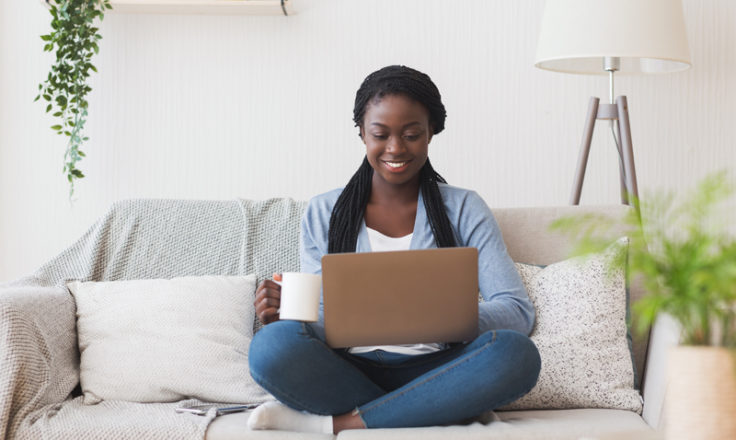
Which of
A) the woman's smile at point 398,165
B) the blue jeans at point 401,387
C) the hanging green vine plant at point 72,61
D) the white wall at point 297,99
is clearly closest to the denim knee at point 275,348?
the blue jeans at point 401,387

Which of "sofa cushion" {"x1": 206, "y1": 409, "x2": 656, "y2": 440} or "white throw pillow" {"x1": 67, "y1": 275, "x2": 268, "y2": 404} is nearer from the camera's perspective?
"sofa cushion" {"x1": 206, "y1": 409, "x2": 656, "y2": 440}

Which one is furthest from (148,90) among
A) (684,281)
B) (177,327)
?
(684,281)

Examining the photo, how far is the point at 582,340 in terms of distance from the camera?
1.79m

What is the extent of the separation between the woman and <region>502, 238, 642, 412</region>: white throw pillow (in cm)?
7

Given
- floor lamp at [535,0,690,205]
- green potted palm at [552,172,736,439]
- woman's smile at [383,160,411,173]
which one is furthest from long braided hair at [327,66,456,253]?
green potted palm at [552,172,736,439]

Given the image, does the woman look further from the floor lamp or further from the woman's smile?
the floor lamp

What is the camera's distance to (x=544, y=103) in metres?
2.61

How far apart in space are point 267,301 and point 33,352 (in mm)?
488

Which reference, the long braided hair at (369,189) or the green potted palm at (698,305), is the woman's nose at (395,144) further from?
the green potted palm at (698,305)

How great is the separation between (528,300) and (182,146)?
1.32 meters

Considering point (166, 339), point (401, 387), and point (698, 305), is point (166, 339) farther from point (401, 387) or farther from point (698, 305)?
point (698, 305)

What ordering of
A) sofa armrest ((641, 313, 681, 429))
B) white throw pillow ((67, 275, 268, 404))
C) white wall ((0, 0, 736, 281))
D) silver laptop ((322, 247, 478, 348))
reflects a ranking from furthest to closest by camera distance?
white wall ((0, 0, 736, 281)), white throw pillow ((67, 275, 268, 404)), sofa armrest ((641, 313, 681, 429)), silver laptop ((322, 247, 478, 348))

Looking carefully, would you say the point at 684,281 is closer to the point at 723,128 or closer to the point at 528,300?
the point at 528,300

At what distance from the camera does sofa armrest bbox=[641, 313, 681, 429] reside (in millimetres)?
1688
